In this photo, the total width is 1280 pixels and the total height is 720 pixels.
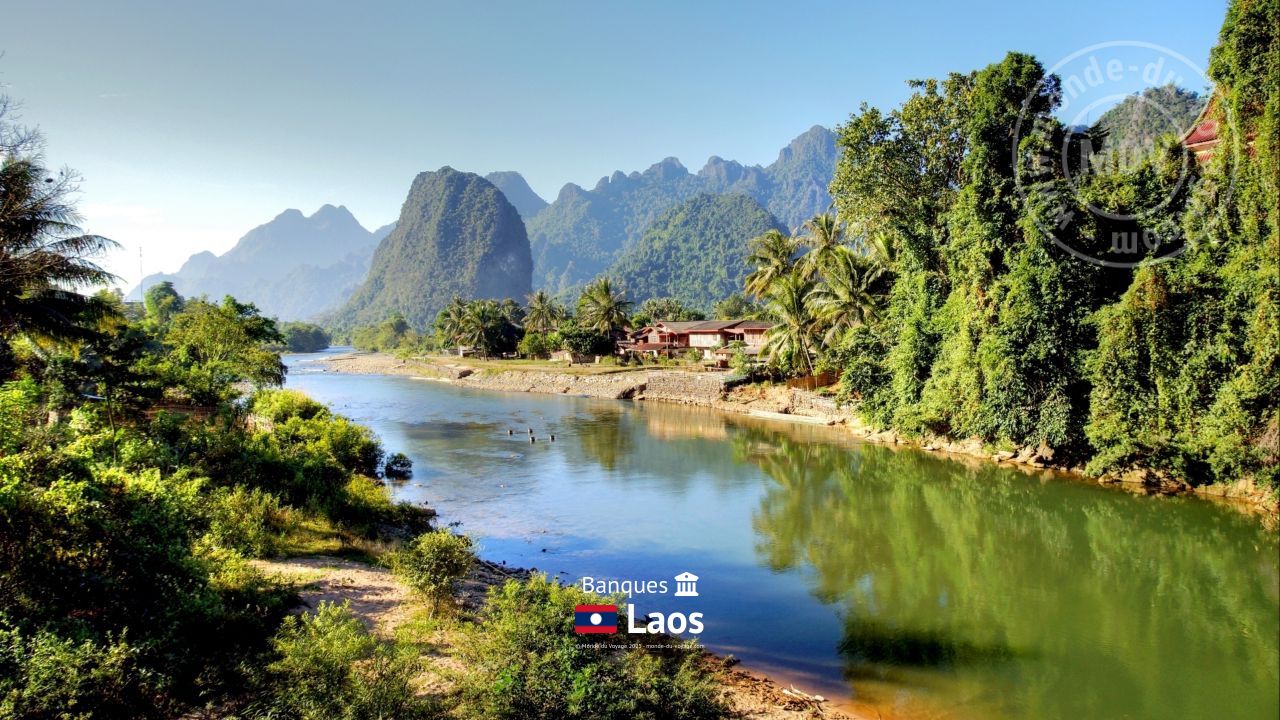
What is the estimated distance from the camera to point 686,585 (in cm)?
1485

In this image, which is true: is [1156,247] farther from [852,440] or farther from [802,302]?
[802,302]

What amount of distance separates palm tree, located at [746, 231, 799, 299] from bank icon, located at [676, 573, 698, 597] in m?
36.4

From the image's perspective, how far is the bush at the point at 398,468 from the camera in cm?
2605

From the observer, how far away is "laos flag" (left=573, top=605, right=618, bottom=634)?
9.26m

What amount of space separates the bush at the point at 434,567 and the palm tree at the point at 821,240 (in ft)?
122

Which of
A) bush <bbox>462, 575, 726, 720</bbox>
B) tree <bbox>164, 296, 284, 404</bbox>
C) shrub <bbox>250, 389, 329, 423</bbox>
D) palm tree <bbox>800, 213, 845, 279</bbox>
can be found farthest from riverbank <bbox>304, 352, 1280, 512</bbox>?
tree <bbox>164, 296, 284, 404</bbox>

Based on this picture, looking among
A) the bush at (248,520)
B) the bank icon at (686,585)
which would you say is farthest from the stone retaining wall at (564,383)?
the bush at (248,520)

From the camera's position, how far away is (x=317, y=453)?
62.7ft

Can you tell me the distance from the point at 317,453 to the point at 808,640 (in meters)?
14.6

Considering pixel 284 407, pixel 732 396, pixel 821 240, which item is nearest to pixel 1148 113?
pixel 821 240

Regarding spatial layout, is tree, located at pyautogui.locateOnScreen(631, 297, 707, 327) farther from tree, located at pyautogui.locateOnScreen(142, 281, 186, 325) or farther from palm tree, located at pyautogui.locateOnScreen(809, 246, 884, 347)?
tree, located at pyautogui.locateOnScreen(142, 281, 186, 325)

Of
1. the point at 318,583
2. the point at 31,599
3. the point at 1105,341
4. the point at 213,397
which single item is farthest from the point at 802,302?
the point at 31,599

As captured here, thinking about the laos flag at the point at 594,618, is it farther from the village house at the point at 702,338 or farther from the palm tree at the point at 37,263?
the village house at the point at 702,338

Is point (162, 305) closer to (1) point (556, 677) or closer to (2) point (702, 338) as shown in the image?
(2) point (702, 338)
